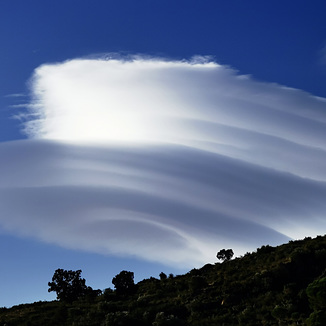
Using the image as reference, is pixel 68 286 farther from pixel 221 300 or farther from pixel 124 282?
pixel 221 300

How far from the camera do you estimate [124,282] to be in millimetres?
65625

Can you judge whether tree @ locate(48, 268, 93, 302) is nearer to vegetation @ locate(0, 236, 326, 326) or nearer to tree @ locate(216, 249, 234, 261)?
vegetation @ locate(0, 236, 326, 326)

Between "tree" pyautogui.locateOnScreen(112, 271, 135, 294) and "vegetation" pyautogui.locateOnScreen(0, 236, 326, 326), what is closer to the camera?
"vegetation" pyautogui.locateOnScreen(0, 236, 326, 326)

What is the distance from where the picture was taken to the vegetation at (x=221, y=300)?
43.6 meters

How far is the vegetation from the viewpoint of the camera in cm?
4359

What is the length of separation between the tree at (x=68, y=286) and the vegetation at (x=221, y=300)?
42.0 inches

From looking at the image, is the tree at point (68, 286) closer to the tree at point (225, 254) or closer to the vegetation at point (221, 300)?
the vegetation at point (221, 300)

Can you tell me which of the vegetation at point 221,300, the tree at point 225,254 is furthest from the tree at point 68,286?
the tree at point 225,254

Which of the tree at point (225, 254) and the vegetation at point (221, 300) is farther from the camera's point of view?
the tree at point (225, 254)

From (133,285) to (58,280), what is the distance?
12.2 metres

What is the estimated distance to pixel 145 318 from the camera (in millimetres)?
48812

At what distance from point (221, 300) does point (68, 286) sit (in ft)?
93.1

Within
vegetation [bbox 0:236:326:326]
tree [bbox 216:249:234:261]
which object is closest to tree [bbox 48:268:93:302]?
vegetation [bbox 0:236:326:326]

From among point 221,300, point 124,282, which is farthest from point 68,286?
point 221,300
